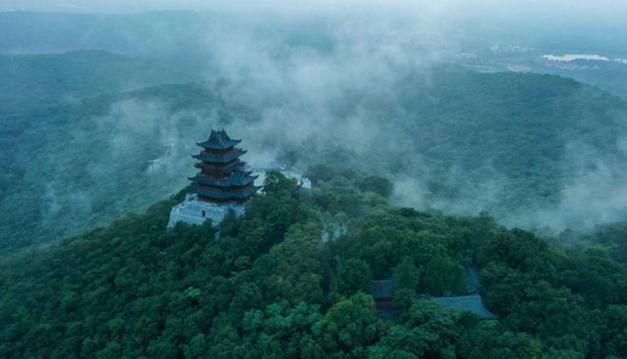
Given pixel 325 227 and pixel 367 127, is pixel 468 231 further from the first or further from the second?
pixel 367 127

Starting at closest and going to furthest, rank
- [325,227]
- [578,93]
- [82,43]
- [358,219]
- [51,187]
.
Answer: [325,227] → [358,219] → [51,187] → [578,93] → [82,43]

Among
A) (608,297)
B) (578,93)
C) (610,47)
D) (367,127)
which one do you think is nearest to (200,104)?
(367,127)

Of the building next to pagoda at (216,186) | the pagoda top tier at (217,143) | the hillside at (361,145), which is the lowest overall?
the hillside at (361,145)

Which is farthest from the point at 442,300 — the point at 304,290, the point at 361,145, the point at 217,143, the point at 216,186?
the point at 361,145

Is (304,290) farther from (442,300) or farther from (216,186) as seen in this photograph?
(216,186)

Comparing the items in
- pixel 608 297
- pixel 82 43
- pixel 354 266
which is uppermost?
pixel 82 43

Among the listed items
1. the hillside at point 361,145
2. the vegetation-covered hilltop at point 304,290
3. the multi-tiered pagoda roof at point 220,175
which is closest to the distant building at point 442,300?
the vegetation-covered hilltop at point 304,290

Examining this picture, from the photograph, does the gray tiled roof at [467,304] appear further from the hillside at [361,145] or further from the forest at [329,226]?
the hillside at [361,145]

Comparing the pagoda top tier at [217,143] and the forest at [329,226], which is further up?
the pagoda top tier at [217,143]
